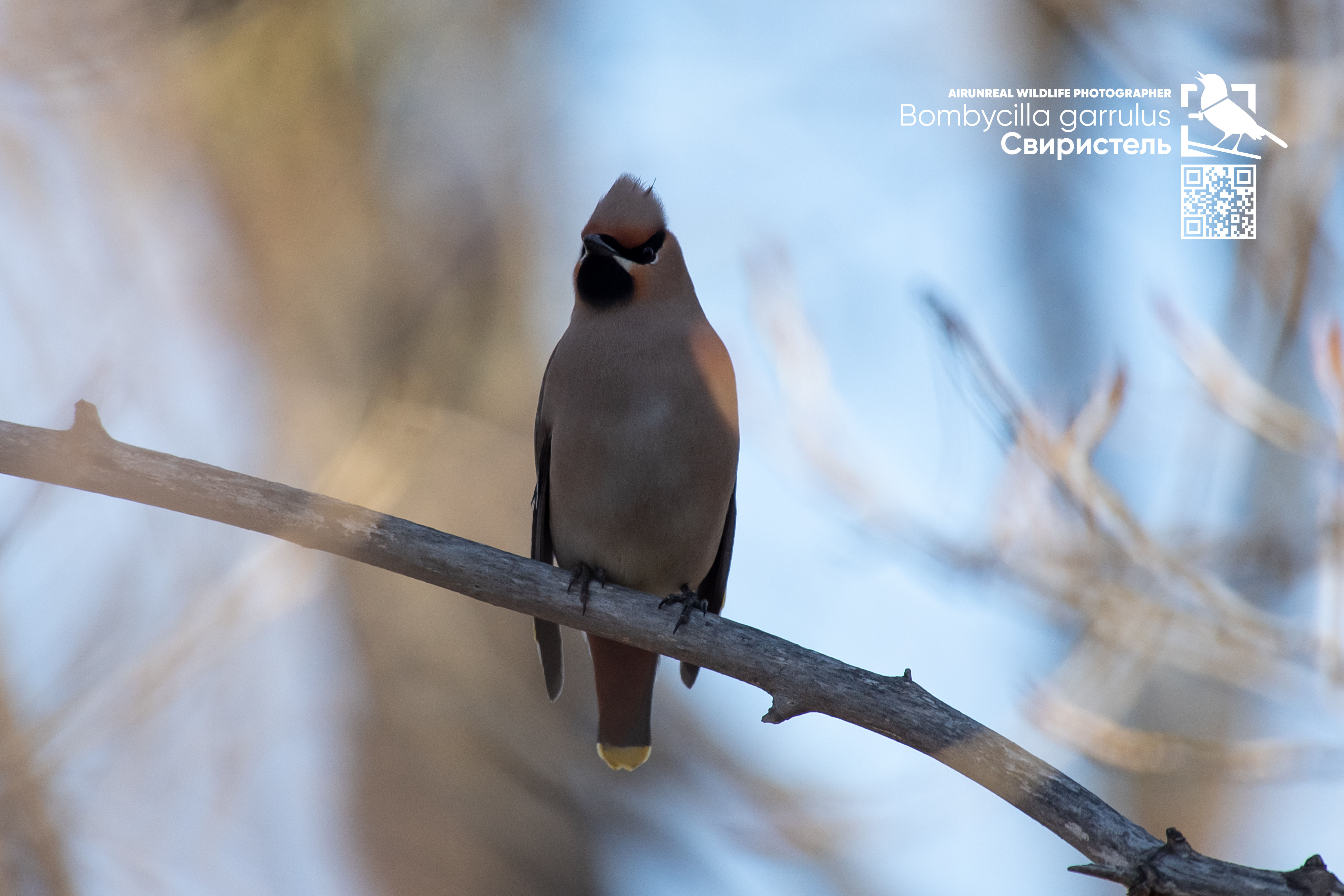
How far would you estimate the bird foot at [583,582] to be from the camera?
3178 millimetres

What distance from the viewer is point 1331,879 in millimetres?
2311

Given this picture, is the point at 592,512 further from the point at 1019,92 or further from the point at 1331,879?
the point at 1019,92

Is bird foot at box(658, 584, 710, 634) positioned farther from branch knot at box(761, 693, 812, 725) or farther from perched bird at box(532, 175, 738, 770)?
branch knot at box(761, 693, 812, 725)

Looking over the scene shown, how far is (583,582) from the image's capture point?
10.7 ft

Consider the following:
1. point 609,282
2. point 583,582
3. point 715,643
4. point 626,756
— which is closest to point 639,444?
point 609,282

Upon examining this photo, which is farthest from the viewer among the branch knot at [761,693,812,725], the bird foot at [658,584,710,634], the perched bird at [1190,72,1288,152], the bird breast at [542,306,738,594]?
the perched bird at [1190,72,1288,152]

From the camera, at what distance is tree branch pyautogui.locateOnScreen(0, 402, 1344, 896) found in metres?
2.40

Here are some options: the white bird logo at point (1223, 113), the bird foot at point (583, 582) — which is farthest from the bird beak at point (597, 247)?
the white bird logo at point (1223, 113)

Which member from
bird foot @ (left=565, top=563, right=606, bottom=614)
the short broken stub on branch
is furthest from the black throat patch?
the short broken stub on branch

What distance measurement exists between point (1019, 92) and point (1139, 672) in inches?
194

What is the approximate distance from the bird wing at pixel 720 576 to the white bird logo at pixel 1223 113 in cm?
321

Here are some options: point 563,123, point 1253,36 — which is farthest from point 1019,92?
point 563,123

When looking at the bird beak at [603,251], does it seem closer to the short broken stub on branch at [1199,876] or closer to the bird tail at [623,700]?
the bird tail at [623,700]

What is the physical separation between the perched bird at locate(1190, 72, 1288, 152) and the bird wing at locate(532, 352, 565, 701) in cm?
363
